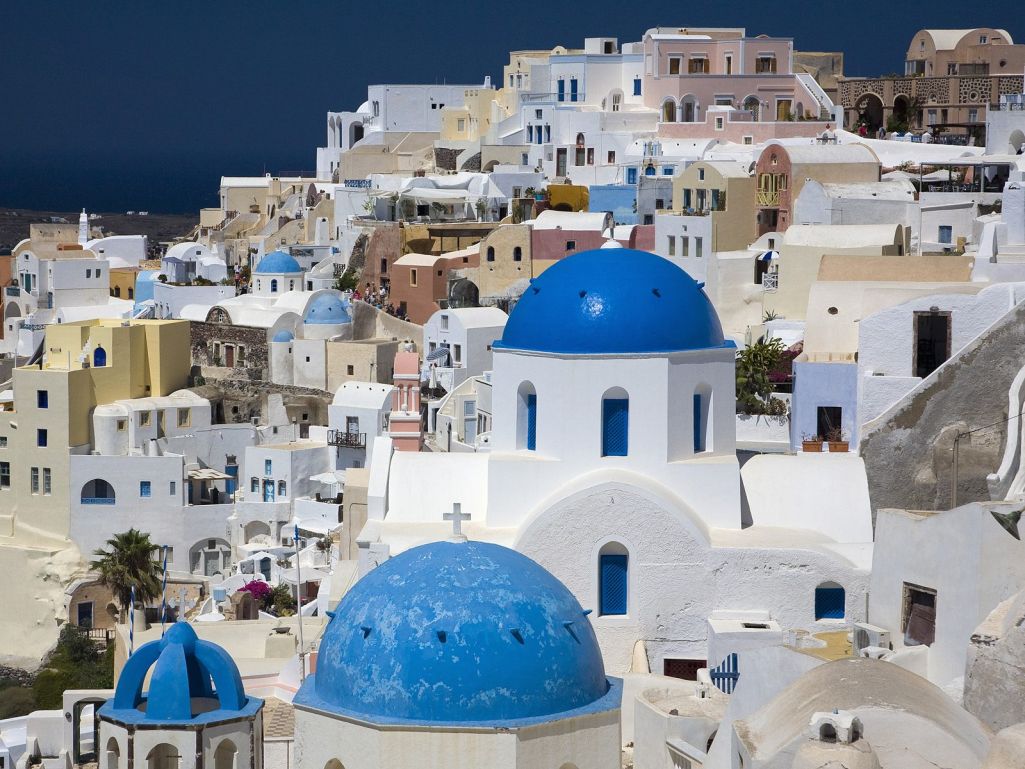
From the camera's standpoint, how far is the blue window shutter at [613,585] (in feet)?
66.7

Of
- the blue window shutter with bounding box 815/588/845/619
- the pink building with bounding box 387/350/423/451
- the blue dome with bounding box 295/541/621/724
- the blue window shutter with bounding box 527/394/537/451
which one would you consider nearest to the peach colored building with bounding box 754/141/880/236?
the pink building with bounding box 387/350/423/451

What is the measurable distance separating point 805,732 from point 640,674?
7242 mm

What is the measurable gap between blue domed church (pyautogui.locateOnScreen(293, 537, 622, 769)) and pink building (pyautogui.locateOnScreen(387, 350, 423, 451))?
1379cm

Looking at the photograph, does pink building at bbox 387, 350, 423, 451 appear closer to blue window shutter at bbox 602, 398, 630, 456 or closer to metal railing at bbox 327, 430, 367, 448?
blue window shutter at bbox 602, 398, 630, 456

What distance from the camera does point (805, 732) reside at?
1088 cm

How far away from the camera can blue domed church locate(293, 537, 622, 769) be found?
12008mm

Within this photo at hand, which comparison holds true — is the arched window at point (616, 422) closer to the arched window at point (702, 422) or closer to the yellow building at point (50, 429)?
the arched window at point (702, 422)

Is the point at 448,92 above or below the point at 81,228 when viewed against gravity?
above

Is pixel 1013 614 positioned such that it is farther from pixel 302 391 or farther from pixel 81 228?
pixel 81 228

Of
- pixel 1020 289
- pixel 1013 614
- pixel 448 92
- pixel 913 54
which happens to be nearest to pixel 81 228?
pixel 448 92

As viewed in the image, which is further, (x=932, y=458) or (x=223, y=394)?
(x=223, y=394)

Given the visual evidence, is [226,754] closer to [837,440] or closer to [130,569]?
[837,440]

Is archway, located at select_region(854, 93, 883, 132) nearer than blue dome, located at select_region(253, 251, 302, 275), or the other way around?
blue dome, located at select_region(253, 251, 302, 275)

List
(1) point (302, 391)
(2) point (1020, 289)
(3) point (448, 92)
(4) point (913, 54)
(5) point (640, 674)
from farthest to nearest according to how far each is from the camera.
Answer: (3) point (448, 92) → (4) point (913, 54) → (1) point (302, 391) → (2) point (1020, 289) → (5) point (640, 674)
